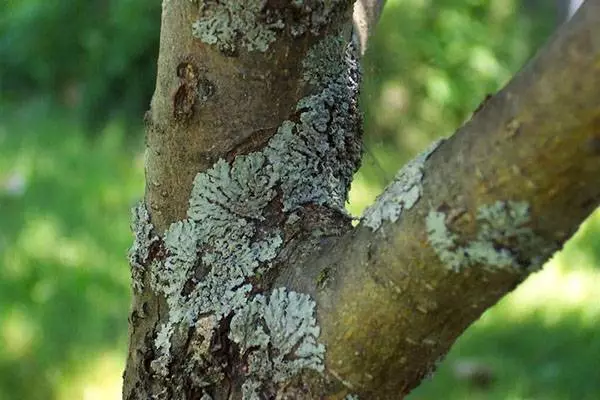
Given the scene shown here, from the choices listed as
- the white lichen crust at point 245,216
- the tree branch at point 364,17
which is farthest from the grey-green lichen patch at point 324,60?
the tree branch at point 364,17

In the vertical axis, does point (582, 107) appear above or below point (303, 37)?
below

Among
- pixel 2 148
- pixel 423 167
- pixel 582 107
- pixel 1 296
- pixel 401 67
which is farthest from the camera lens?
pixel 401 67

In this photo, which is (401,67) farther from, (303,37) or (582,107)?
(582,107)

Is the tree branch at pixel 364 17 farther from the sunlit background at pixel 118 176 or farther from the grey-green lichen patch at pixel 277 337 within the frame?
the grey-green lichen patch at pixel 277 337

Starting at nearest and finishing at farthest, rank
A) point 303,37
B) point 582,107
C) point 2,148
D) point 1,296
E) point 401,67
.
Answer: point 582,107 < point 303,37 < point 1,296 < point 2,148 < point 401,67

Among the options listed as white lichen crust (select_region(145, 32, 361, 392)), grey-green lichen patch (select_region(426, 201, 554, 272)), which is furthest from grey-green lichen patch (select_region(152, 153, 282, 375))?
grey-green lichen patch (select_region(426, 201, 554, 272))

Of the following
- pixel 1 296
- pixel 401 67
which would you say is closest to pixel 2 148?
pixel 1 296

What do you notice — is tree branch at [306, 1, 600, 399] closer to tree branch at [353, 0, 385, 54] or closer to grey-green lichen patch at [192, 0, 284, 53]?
grey-green lichen patch at [192, 0, 284, 53]

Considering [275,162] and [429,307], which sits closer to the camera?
[429,307]
